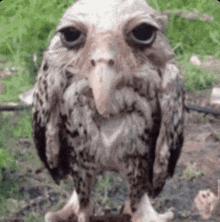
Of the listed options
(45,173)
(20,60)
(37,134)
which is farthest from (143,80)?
(20,60)

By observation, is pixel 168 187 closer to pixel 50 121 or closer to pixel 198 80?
pixel 50 121

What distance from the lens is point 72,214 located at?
2436 mm

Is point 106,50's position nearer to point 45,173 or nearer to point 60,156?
point 60,156

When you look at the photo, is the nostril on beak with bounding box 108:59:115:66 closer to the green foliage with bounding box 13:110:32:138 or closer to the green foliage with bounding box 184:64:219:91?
the green foliage with bounding box 13:110:32:138

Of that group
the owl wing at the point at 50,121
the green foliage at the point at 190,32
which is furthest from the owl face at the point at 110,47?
the green foliage at the point at 190,32

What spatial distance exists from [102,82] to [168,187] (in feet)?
5.69

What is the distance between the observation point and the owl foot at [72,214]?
7.39 feet

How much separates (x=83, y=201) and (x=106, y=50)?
112 cm

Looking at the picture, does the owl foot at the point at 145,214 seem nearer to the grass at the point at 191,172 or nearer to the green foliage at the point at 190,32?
the grass at the point at 191,172

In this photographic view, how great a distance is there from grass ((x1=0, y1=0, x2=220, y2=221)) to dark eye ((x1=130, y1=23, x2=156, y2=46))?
210 cm

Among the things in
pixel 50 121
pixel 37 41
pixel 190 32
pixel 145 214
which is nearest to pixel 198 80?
pixel 190 32

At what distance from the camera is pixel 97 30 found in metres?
1.45

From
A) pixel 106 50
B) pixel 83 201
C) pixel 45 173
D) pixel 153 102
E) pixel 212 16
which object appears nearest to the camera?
pixel 106 50

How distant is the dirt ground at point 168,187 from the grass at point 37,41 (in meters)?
0.34
